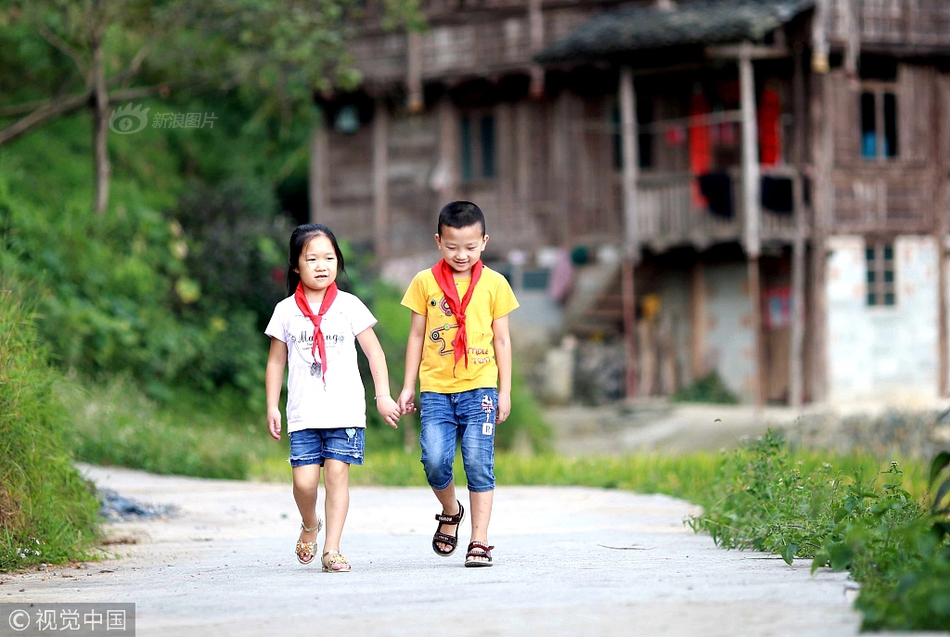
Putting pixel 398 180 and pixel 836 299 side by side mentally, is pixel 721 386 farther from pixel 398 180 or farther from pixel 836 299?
pixel 398 180

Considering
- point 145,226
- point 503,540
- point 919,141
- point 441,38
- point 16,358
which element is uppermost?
point 441,38

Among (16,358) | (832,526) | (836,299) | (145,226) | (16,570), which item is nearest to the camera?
(832,526)

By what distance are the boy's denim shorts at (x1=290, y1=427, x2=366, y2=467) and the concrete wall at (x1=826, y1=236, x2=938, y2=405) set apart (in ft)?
57.9

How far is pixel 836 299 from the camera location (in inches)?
906

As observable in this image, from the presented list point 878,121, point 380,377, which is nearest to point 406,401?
point 380,377

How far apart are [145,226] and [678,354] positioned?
9831mm

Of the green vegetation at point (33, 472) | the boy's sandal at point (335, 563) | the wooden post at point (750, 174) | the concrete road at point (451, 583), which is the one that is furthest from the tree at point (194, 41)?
the boy's sandal at point (335, 563)

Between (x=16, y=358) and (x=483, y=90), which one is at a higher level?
(x=483, y=90)

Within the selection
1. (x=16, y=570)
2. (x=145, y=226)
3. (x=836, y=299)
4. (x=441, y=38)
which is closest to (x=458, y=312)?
(x=16, y=570)

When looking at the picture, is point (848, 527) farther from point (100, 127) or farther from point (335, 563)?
point (100, 127)

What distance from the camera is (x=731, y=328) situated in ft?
77.5

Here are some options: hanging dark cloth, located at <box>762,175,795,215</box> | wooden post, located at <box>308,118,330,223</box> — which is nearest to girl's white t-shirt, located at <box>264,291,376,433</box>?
hanging dark cloth, located at <box>762,175,795,215</box>

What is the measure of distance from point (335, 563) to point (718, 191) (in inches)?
662

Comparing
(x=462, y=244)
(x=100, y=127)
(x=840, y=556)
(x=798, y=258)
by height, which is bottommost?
(x=840, y=556)
